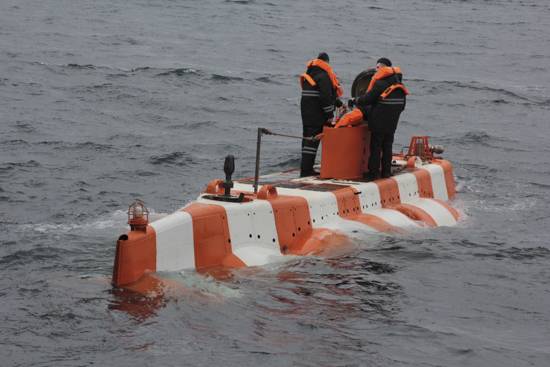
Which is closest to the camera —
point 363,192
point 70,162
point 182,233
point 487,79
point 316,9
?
point 182,233

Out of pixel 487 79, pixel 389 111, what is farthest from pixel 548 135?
pixel 389 111

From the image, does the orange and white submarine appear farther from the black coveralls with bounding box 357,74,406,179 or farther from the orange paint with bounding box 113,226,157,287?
the black coveralls with bounding box 357,74,406,179

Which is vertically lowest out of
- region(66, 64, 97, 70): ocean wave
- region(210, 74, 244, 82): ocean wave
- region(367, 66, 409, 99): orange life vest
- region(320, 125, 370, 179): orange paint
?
region(320, 125, 370, 179): orange paint

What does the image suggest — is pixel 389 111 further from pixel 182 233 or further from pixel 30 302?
pixel 30 302

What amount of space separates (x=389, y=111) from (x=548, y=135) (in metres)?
12.7

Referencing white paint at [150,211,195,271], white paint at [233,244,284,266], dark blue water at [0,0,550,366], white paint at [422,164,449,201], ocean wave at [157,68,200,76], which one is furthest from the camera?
ocean wave at [157,68,200,76]

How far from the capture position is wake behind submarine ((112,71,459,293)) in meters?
11.6

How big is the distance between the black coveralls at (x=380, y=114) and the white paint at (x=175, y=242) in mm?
4350

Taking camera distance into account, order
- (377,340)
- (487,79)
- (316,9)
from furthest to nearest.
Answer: (316,9), (487,79), (377,340)

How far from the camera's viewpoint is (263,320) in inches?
419

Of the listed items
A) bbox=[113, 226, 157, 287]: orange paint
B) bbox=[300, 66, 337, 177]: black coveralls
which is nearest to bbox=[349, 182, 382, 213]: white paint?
bbox=[300, 66, 337, 177]: black coveralls

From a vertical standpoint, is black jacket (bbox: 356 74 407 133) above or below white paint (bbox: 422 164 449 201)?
above

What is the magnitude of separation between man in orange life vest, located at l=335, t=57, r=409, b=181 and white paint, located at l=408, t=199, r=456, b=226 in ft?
3.43

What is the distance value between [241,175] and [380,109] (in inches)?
206
